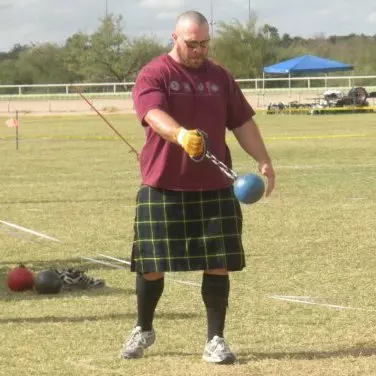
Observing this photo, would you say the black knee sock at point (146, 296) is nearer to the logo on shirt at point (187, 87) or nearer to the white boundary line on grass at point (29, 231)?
the logo on shirt at point (187, 87)

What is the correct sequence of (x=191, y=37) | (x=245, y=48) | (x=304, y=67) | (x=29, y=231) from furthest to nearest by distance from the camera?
1. (x=245, y=48)
2. (x=304, y=67)
3. (x=29, y=231)
4. (x=191, y=37)

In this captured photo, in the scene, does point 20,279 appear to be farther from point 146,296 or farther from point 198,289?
point 146,296

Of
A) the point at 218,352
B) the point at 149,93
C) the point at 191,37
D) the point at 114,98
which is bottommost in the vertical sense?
the point at 218,352

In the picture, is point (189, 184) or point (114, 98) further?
point (114, 98)

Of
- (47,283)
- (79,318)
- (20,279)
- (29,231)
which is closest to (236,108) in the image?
(79,318)

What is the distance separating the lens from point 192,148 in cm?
514

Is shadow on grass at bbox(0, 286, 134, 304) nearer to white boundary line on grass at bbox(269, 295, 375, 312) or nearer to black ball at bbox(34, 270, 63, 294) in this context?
black ball at bbox(34, 270, 63, 294)

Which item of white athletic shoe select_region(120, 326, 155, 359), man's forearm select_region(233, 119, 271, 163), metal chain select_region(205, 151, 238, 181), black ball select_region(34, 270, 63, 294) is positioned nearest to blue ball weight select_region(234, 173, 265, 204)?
metal chain select_region(205, 151, 238, 181)

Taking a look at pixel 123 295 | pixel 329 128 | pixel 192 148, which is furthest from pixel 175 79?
pixel 329 128

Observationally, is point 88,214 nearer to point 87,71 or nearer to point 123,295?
point 123,295

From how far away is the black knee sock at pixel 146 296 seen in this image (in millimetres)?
5887

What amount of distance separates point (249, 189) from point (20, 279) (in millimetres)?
2943

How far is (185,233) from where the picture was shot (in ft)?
18.8

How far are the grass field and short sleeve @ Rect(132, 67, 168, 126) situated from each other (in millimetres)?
1386
